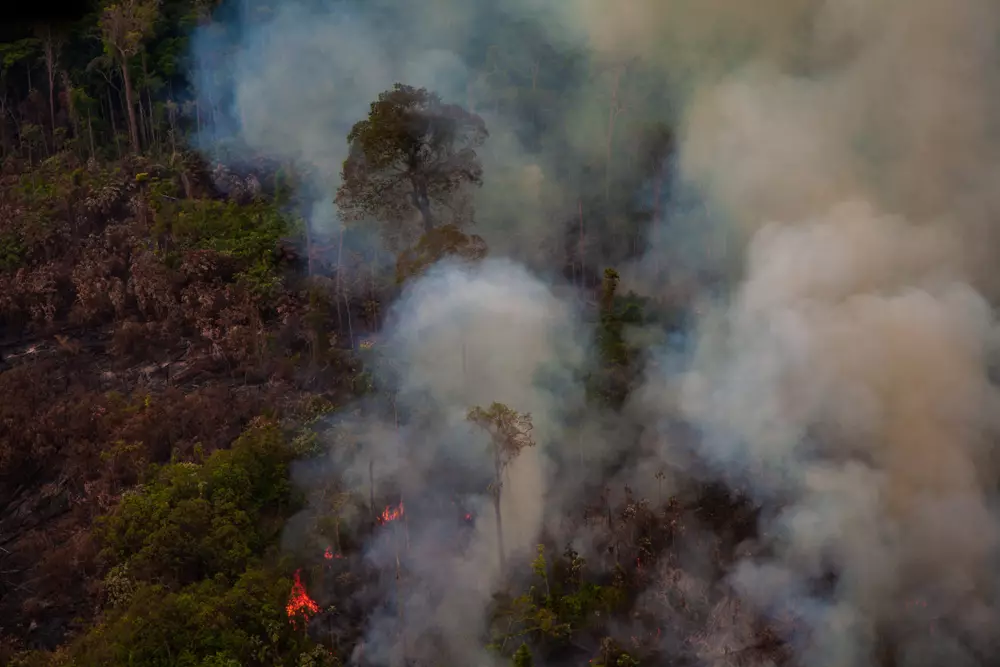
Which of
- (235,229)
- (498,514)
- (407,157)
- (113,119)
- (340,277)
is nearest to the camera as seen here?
(498,514)

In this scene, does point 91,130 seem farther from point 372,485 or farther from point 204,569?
point 204,569

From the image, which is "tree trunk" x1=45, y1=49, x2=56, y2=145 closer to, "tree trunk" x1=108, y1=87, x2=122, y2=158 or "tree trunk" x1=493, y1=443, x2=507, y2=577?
"tree trunk" x1=108, y1=87, x2=122, y2=158

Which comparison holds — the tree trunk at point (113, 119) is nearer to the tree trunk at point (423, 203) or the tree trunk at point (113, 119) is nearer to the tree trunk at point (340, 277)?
the tree trunk at point (340, 277)

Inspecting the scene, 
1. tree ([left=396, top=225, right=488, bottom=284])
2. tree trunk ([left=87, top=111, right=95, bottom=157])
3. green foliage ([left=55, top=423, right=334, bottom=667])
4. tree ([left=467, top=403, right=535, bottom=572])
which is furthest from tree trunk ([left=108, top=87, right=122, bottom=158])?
tree ([left=467, top=403, right=535, bottom=572])

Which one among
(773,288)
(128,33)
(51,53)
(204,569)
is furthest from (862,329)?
(51,53)

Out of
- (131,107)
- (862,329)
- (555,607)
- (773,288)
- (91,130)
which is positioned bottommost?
(555,607)

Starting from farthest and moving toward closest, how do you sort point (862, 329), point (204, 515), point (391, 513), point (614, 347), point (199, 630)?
point (614, 347) < point (862, 329) < point (391, 513) < point (204, 515) < point (199, 630)

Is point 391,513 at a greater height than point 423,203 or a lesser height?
lesser
